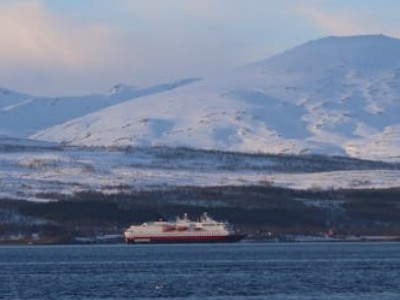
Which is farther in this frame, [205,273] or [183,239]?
[183,239]

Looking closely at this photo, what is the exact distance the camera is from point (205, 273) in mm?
92500

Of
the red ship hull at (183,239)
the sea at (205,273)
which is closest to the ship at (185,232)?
the red ship hull at (183,239)

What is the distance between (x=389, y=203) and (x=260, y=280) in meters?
93.3

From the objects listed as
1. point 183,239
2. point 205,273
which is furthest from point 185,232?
point 205,273

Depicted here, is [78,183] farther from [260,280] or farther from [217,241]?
[260,280]

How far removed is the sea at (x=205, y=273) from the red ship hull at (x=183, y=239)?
57.5 feet

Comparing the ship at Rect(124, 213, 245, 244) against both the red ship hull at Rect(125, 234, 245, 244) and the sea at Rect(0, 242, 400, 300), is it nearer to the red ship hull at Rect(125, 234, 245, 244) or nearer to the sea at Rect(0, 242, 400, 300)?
the red ship hull at Rect(125, 234, 245, 244)

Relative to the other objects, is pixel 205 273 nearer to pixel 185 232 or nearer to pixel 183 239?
pixel 185 232

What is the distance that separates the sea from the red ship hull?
1751 cm

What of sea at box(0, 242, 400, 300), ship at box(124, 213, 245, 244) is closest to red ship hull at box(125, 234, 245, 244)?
ship at box(124, 213, 245, 244)

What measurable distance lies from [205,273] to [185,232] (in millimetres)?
64152

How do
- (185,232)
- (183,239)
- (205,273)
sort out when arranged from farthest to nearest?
(183,239), (185,232), (205,273)

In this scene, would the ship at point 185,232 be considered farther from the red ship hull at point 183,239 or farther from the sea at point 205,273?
the sea at point 205,273

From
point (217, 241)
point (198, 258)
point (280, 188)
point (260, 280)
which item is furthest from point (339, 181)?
point (260, 280)
